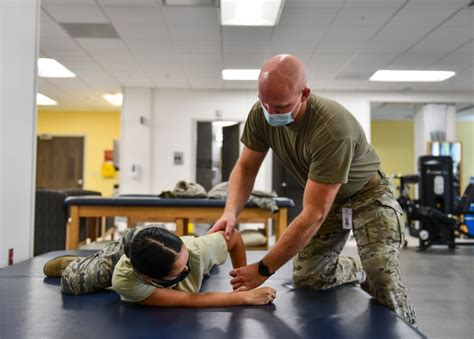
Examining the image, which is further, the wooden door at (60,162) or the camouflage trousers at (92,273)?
the wooden door at (60,162)

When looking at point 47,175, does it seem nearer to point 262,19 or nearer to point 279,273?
→ point 262,19

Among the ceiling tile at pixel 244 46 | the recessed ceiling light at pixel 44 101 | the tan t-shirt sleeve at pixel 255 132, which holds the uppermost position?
the ceiling tile at pixel 244 46

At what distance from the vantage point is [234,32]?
4809 mm

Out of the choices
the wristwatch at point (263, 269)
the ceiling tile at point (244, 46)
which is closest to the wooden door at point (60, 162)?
the ceiling tile at point (244, 46)

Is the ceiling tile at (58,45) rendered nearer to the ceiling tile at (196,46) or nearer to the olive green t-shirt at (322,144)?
the ceiling tile at (196,46)

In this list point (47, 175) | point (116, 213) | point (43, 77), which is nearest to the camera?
point (116, 213)

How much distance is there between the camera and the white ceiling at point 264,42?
4.17 m

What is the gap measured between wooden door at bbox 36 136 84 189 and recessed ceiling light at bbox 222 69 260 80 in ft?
15.3

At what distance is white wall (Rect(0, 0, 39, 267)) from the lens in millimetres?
2203

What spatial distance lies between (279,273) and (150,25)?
11.5 ft

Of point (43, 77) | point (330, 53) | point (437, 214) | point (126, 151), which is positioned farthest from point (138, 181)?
point (437, 214)

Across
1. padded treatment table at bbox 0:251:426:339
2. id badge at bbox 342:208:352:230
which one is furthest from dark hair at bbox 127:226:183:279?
id badge at bbox 342:208:352:230

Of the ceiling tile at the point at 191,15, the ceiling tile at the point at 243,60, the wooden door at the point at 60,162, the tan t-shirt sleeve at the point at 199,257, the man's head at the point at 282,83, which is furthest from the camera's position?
the wooden door at the point at 60,162

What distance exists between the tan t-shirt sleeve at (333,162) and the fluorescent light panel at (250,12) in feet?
9.61
